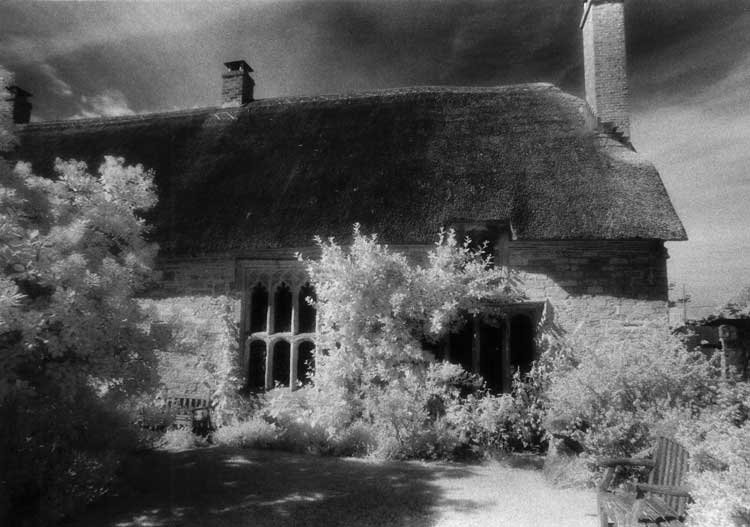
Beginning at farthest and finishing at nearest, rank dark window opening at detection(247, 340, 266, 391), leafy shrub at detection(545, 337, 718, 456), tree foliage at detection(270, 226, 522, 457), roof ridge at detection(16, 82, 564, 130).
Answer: roof ridge at detection(16, 82, 564, 130) → dark window opening at detection(247, 340, 266, 391) → tree foliage at detection(270, 226, 522, 457) → leafy shrub at detection(545, 337, 718, 456)

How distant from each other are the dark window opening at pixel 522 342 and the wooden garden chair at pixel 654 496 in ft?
10.8

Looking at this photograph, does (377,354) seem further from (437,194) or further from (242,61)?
(242,61)

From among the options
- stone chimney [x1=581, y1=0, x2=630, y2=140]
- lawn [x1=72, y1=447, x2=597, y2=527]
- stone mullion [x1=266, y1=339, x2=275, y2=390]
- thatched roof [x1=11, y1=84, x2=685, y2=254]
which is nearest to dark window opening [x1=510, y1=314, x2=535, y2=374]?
thatched roof [x1=11, y1=84, x2=685, y2=254]

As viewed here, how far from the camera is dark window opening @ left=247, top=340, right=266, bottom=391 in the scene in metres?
8.48

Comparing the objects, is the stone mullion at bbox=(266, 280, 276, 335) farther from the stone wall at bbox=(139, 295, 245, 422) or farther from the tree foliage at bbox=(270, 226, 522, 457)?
the tree foliage at bbox=(270, 226, 522, 457)

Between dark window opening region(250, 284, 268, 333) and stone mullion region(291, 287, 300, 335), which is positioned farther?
dark window opening region(250, 284, 268, 333)

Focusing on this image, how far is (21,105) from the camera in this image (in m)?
13.6

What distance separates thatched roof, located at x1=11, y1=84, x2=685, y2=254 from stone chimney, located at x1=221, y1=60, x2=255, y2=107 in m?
0.39

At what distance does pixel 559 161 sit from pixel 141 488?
7.84 meters

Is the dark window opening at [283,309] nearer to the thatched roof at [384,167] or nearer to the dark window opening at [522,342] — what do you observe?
the thatched roof at [384,167]

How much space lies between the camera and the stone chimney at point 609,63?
9.16 m

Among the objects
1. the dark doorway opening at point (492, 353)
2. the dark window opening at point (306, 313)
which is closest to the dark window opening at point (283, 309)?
the dark window opening at point (306, 313)

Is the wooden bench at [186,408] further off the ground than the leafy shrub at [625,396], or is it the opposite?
the leafy shrub at [625,396]

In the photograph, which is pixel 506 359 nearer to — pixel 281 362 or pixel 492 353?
pixel 492 353
